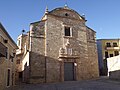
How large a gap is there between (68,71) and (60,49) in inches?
114

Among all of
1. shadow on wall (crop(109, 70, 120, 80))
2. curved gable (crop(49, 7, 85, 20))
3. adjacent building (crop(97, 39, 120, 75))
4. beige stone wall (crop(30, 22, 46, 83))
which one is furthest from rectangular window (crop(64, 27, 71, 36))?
adjacent building (crop(97, 39, 120, 75))

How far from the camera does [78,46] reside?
20.9 m

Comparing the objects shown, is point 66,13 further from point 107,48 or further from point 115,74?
point 107,48

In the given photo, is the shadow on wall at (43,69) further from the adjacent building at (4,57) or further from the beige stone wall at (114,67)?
the beige stone wall at (114,67)

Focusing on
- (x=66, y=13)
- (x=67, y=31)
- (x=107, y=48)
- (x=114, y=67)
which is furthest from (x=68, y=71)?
(x=107, y=48)

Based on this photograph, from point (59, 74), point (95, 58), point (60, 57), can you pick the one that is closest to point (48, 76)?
point (59, 74)

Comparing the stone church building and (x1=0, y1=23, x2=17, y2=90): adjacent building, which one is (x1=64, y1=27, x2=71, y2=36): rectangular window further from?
(x1=0, y1=23, x2=17, y2=90): adjacent building

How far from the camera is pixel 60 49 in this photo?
64.5 feet

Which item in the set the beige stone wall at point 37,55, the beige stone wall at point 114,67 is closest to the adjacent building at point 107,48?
the beige stone wall at point 114,67

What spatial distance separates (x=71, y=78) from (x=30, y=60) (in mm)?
5540

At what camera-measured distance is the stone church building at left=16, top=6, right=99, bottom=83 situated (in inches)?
726

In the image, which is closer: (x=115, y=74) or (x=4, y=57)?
(x=4, y=57)

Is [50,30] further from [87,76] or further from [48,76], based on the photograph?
[87,76]

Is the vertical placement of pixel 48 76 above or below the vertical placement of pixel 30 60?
below
